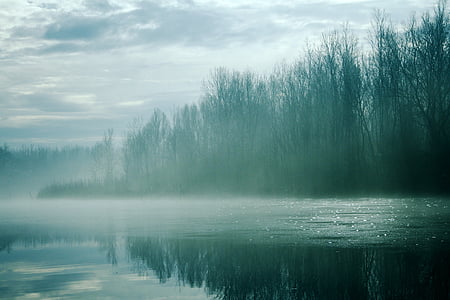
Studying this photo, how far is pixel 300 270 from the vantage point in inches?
373

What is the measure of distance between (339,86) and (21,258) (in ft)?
131

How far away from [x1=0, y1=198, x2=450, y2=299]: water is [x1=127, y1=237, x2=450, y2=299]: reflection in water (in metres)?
0.02

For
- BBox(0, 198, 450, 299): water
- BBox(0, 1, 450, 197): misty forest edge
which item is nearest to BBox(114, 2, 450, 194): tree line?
BBox(0, 1, 450, 197): misty forest edge

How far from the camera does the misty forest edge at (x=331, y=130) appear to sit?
40.6 metres

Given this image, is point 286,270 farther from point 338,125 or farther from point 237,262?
point 338,125

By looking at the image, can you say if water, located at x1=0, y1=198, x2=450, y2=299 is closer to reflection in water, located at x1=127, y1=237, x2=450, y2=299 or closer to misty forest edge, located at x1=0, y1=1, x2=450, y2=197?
reflection in water, located at x1=127, y1=237, x2=450, y2=299

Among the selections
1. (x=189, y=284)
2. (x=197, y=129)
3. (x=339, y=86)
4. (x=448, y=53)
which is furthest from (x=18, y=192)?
(x=189, y=284)

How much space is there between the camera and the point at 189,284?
29.3 ft

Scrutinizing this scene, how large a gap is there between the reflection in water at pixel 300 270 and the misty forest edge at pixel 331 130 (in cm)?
2979

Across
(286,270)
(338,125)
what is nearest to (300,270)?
(286,270)

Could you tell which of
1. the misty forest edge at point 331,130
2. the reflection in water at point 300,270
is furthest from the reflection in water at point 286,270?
the misty forest edge at point 331,130

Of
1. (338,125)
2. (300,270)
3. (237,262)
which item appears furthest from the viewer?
(338,125)

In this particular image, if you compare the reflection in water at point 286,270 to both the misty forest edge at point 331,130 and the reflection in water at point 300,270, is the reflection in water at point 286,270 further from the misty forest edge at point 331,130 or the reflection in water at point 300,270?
the misty forest edge at point 331,130

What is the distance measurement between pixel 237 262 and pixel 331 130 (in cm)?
3889
